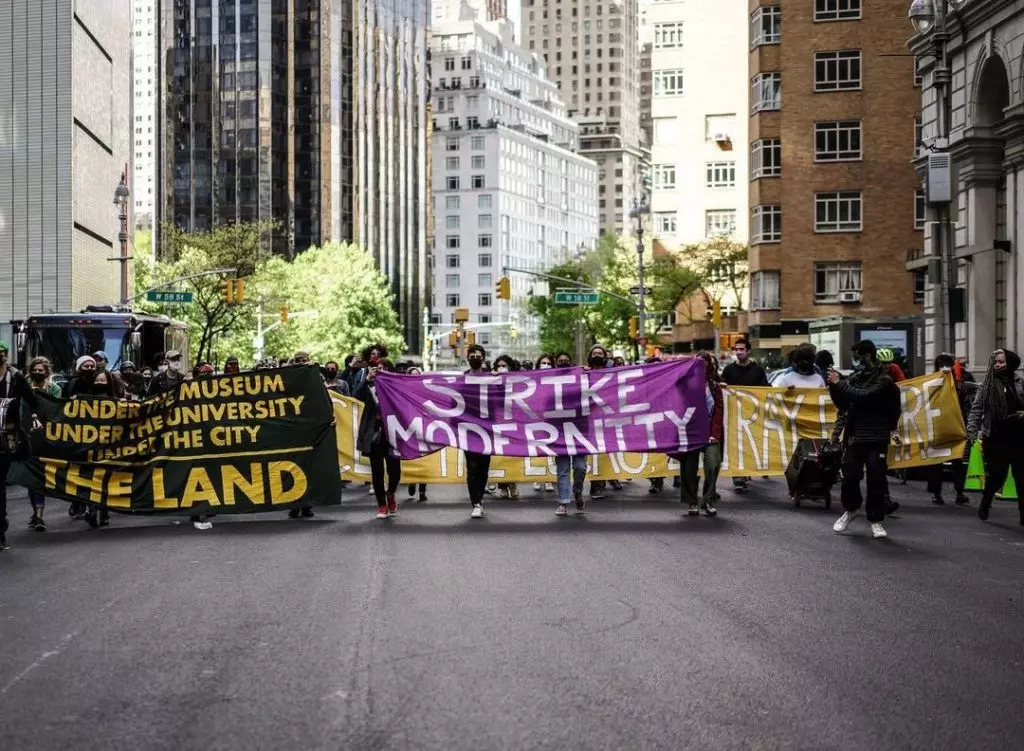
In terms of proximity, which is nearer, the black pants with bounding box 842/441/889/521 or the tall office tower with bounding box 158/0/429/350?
the black pants with bounding box 842/441/889/521

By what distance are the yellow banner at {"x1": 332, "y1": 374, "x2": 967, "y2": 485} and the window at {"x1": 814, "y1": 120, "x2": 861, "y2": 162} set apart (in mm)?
45540

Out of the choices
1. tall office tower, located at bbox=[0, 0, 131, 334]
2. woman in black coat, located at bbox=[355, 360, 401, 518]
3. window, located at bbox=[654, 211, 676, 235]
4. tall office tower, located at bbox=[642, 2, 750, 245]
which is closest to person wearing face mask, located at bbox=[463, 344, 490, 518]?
woman in black coat, located at bbox=[355, 360, 401, 518]

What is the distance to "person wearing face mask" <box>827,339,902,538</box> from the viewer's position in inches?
559

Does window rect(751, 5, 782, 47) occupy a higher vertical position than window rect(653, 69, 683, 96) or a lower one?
lower

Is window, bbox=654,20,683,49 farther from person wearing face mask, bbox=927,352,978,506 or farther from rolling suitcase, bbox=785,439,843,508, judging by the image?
rolling suitcase, bbox=785,439,843,508

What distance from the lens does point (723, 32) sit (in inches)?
3568

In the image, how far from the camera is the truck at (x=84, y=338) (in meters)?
32.5

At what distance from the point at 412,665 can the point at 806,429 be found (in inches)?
518

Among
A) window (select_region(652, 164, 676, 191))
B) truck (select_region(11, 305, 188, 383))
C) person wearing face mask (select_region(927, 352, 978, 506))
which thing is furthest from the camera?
window (select_region(652, 164, 676, 191))

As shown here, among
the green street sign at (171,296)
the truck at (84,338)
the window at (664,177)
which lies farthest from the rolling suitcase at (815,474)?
the window at (664,177)

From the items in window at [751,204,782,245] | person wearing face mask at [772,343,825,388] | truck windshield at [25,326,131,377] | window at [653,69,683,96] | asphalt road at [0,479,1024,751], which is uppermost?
window at [653,69,683,96]

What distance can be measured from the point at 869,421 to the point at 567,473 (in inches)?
171

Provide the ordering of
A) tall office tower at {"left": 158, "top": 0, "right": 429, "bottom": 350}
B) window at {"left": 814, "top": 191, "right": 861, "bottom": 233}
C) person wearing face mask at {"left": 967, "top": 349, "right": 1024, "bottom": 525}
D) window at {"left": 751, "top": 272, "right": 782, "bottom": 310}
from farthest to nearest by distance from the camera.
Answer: tall office tower at {"left": 158, "top": 0, "right": 429, "bottom": 350} → window at {"left": 751, "top": 272, "right": 782, "bottom": 310} → window at {"left": 814, "top": 191, "right": 861, "bottom": 233} → person wearing face mask at {"left": 967, "top": 349, "right": 1024, "bottom": 525}

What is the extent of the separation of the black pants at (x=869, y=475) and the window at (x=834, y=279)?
49752 millimetres
